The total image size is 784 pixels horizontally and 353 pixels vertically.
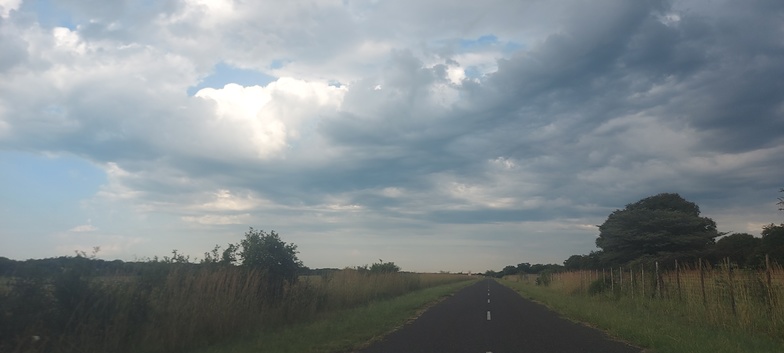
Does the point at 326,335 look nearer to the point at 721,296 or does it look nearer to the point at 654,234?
the point at 721,296

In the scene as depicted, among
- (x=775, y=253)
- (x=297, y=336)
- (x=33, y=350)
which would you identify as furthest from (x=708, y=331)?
(x=33, y=350)

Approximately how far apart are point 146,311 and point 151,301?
409 millimetres

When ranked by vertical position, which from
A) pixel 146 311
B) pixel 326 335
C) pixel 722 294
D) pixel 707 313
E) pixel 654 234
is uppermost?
pixel 654 234

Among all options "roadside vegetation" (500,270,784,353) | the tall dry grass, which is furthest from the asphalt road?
the tall dry grass

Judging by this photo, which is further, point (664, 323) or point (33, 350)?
point (664, 323)

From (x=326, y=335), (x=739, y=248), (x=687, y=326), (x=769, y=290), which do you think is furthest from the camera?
(x=739, y=248)

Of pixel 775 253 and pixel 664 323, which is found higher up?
pixel 775 253

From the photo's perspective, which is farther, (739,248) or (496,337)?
(739,248)

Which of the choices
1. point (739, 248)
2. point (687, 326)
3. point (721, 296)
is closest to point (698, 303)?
point (721, 296)

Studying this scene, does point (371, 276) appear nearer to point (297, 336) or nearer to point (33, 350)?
point (297, 336)

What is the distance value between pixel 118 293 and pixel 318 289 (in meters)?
12.3

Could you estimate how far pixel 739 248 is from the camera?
36406 mm

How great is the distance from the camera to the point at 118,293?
12711mm

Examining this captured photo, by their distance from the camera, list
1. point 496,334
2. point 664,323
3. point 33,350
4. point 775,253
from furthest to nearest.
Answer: point 775,253 < point 664,323 < point 496,334 < point 33,350
